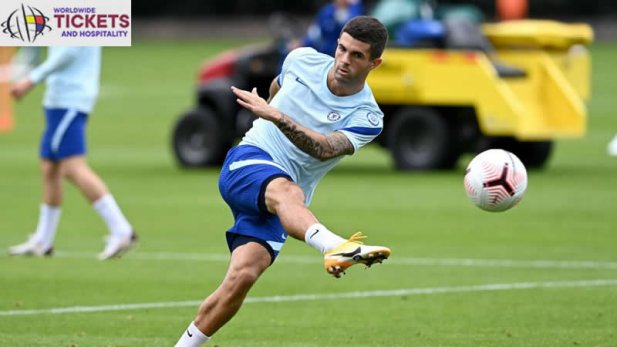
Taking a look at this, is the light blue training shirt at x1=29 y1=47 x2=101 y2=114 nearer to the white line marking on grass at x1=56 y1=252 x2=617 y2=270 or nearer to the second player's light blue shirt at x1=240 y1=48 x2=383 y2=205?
the white line marking on grass at x1=56 y1=252 x2=617 y2=270

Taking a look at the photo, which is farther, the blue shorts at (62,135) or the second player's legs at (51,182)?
the second player's legs at (51,182)

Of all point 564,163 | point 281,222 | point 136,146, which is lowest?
point 136,146

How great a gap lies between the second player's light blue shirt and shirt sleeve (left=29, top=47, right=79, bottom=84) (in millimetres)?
5336

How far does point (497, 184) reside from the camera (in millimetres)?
9438

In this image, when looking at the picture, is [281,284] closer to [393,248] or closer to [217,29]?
[393,248]

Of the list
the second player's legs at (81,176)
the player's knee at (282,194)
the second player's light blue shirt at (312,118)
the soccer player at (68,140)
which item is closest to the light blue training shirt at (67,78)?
the soccer player at (68,140)

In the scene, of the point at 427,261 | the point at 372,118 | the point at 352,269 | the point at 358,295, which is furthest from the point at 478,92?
the point at 372,118

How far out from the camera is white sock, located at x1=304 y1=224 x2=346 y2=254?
27.0 ft

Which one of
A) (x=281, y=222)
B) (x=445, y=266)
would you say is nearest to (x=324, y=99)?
Answer: (x=281, y=222)

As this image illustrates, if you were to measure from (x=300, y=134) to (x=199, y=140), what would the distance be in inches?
645

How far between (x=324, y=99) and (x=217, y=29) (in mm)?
51382

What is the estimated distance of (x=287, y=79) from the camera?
9297 millimetres

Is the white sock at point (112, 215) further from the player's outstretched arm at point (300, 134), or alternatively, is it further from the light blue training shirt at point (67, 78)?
the player's outstretched arm at point (300, 134)

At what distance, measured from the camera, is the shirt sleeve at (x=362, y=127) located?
9023 mm
